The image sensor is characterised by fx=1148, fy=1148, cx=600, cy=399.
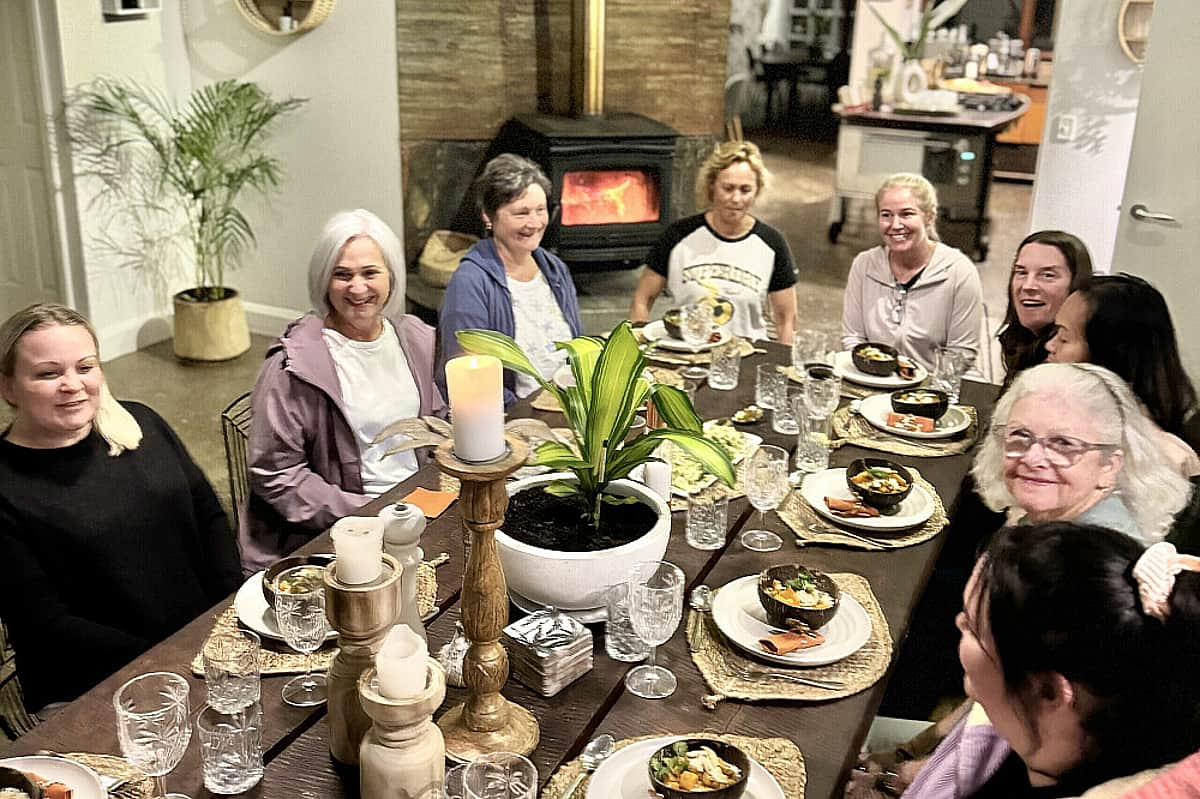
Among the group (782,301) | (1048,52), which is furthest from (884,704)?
(1048,52)

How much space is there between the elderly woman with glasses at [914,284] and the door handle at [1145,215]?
0.70 m

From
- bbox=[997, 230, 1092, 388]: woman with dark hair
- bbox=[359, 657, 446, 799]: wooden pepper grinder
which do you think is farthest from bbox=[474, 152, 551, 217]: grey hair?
bbox=[359, 657, 446, 799]: wooden pepper grinder

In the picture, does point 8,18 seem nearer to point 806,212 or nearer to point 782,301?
point 782,301

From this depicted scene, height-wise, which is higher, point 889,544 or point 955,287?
point 955,287

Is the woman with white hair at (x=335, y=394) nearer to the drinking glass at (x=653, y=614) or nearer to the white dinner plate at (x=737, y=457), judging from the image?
the white dinner plate at (x=737, y=457)

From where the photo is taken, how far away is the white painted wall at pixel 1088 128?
16.5ft

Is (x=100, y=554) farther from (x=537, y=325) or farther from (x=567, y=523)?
(x=537, y=325)

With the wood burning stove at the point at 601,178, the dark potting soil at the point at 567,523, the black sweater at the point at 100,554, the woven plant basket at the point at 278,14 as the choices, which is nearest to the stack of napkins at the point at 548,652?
the dark potting soil at the point at 567,523

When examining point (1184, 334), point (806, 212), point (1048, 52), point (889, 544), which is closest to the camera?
point (889, 544)

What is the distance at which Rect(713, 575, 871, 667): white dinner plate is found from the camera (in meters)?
1.77

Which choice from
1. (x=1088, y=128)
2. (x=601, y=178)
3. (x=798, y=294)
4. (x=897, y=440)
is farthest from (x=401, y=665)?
(x=798, y=294)

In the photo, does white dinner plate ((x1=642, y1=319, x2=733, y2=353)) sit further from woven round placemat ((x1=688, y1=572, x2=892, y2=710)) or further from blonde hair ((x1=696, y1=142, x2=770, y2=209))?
woven round placemat ((x1=688, y1=572, x2=892, y2=710))

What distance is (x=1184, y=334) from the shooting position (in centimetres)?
373

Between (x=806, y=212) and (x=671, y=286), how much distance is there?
5.28 meters
